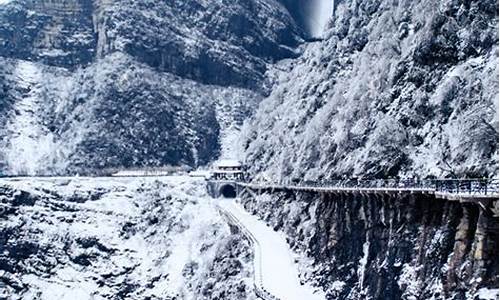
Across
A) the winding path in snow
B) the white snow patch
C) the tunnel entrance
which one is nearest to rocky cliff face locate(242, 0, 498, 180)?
the winding path in snow

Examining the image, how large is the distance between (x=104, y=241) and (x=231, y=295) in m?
57.0

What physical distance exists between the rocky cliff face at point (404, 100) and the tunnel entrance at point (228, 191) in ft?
82.7

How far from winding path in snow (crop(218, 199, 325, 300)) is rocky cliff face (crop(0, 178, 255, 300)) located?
427cm

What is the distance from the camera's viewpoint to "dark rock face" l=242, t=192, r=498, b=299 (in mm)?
56206

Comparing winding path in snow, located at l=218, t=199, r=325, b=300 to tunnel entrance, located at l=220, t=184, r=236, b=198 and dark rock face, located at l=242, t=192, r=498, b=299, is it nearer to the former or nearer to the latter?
dark rock face, located at l=242, t=192, r=498, b=299

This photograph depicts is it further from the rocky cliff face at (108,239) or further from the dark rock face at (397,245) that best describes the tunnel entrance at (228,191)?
the dark rock face at (397,245)

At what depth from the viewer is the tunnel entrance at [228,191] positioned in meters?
165

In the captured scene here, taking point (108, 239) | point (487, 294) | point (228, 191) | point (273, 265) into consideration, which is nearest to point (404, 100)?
point (273, 265)

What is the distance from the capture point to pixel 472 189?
5691cm

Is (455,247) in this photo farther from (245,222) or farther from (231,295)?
(245,222)

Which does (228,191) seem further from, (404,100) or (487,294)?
(487,294)

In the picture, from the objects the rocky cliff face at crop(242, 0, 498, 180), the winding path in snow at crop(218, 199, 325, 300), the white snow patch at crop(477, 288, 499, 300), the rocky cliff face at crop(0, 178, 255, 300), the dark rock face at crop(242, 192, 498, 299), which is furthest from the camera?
the rocky cliff face at crop(0, 178, 255, 300)

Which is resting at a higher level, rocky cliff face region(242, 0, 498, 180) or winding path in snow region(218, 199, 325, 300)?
rocky cliff face region(242, 0, 498, 180)

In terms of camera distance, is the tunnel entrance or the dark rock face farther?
the tunnel entrance
